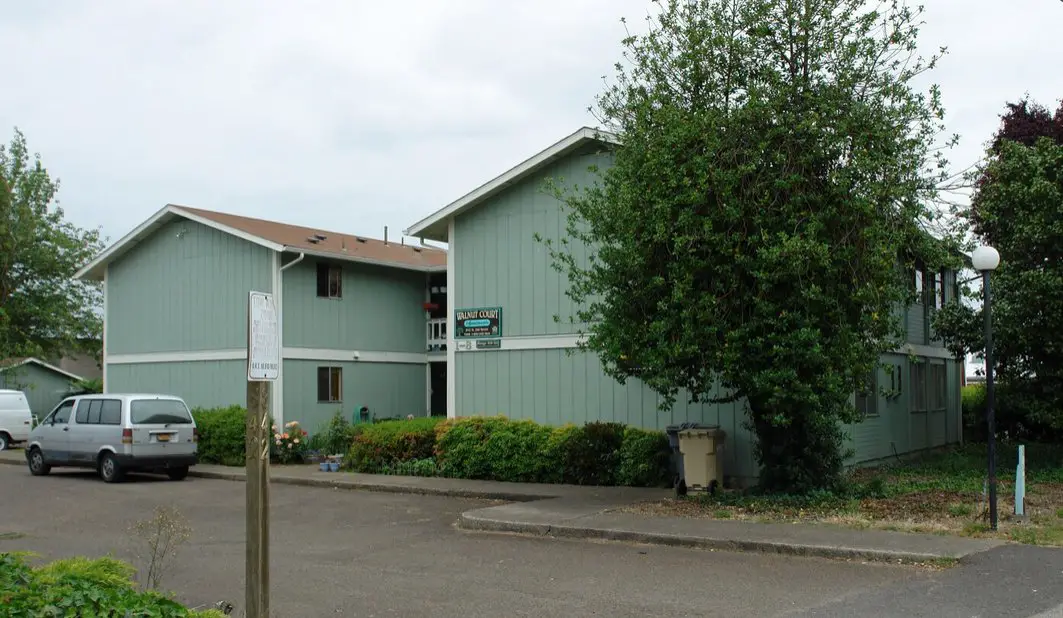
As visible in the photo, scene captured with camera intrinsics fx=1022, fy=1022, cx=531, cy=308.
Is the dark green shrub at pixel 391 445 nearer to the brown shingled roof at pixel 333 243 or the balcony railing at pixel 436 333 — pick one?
the brown shingled roof at pixel 333 243

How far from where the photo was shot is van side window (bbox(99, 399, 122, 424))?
2089 cm

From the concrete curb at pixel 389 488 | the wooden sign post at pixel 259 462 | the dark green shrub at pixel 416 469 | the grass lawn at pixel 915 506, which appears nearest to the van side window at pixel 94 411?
the concrete curb at pixel 389 488

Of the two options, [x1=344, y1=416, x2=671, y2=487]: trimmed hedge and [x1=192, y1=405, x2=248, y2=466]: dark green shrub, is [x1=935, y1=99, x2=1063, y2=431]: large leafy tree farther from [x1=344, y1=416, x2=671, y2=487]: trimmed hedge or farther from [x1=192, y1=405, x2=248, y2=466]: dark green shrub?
[x1=192, y1=405, x2=248, y2=466]: dark green shrub

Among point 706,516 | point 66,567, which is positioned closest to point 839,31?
point 706,516

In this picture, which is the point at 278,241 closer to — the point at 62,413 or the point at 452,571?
the point at 62,413

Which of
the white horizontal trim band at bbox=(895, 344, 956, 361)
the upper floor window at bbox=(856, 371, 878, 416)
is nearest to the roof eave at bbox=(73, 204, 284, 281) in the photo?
the upper floor window at bbox=(856, 371, 878, 416)

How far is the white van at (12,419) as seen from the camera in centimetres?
3130

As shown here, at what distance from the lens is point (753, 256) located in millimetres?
13695

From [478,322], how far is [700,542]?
10366mm

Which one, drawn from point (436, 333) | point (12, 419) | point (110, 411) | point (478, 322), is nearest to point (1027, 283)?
point (478, 322)

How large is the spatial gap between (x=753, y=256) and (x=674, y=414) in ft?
18.6

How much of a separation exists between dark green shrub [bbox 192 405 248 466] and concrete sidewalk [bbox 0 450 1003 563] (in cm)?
589

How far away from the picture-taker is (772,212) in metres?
13.7

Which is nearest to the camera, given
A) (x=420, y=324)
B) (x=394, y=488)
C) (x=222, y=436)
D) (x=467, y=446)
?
(x=394, y=488)
